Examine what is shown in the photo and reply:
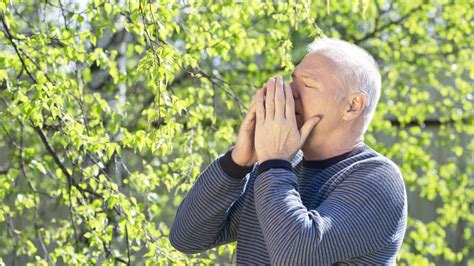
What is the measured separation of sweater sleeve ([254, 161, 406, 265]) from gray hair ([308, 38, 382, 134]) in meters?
0.15

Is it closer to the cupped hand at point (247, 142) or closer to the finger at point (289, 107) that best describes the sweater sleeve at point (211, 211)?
the cupped hand at point (247, 142)

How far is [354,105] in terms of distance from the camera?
1966 millimetres

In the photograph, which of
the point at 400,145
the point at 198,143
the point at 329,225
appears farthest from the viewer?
the point at 400,145

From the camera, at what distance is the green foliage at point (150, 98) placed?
10.3 ft

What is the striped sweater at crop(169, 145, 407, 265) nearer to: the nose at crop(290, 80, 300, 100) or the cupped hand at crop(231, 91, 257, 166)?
the cupped hand at crop(231, 91, 257, 166)

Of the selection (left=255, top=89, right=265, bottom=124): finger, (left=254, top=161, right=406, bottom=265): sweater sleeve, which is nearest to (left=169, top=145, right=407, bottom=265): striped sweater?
(left=254, top=161, right=406, bottom=265): sweater sleeve

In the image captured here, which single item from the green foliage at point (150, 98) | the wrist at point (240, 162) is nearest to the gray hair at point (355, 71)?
the wrist at point (240, 162)

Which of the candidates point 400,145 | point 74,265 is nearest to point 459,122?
point 400,145

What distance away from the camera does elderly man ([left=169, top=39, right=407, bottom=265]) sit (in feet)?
5.90

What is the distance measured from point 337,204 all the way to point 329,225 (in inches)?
2.6

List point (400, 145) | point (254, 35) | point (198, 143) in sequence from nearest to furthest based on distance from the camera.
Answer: point (198, 143) → point (254, 35) → point (400, 145)

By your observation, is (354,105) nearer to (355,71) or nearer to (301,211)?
(355,71)

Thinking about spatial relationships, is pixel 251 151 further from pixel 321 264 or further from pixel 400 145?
pixel 400 145

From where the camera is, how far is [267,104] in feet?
6.32
